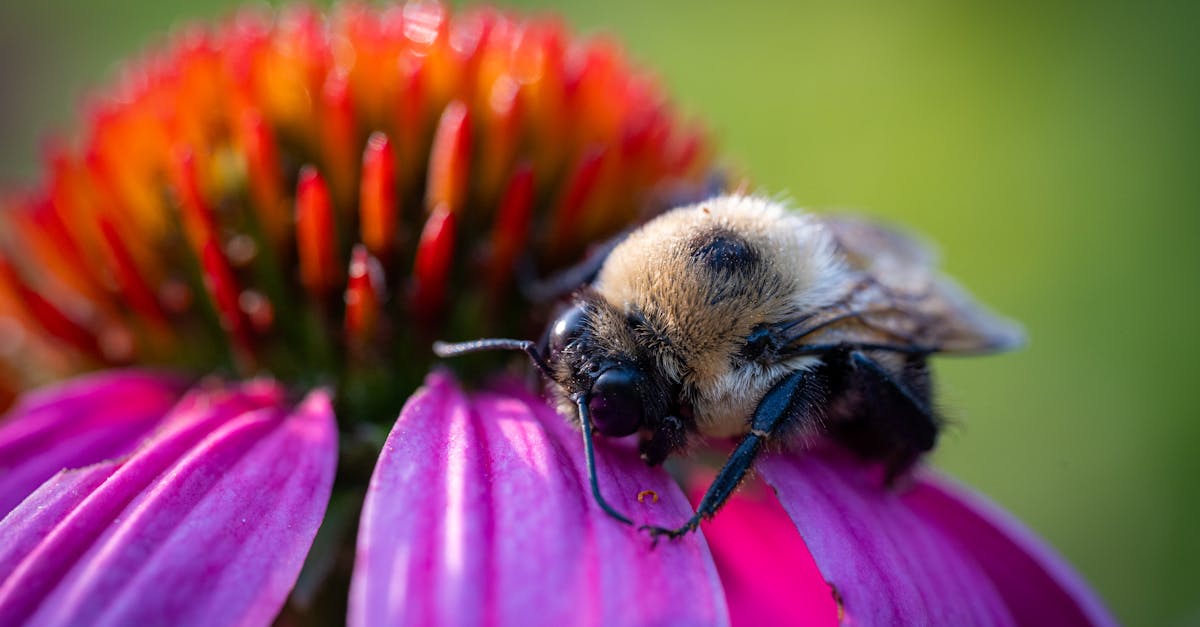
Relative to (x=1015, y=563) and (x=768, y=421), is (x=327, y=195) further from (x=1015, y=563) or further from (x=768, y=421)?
(x=1015, y=563)

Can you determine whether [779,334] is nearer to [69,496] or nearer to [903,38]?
[69,496]

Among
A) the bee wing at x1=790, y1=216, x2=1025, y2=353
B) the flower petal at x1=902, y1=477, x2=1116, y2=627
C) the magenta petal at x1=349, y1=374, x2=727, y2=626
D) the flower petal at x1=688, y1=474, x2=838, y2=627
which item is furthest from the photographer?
the flower petal at x1=688, y1=474, x2=838, y2=627

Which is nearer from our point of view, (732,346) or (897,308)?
(732,346)

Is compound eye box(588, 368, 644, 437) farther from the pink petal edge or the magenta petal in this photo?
the pink petal edge

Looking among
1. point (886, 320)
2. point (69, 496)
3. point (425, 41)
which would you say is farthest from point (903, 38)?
point (69, 496)

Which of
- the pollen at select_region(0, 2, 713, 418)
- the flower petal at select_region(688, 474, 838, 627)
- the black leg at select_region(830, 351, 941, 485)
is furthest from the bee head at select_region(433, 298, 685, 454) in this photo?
the flower petal at select_region(688, 474, 838, 627)

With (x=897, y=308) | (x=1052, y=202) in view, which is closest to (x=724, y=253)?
(x=897, y=308)
